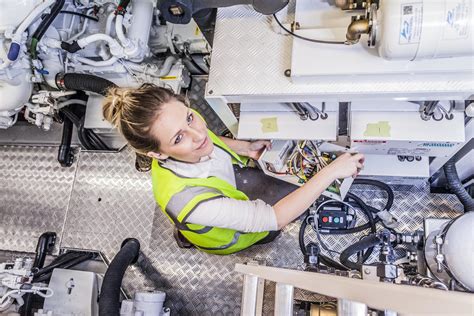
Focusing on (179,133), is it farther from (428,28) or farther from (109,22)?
(109,22)

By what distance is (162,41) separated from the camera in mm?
2340

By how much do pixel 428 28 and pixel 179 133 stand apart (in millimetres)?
861

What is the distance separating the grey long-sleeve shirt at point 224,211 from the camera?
1.44 meters

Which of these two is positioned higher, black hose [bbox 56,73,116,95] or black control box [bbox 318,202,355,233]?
black hose [bbox 56,73,116,95]

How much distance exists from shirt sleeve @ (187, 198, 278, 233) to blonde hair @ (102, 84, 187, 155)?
298 millimetres

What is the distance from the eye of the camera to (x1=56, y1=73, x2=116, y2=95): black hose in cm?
220

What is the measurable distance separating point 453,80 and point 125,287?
6.79 ft

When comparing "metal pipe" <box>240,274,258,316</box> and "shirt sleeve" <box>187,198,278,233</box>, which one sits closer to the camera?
"metal pipe" <box>240,274,258,316</box>

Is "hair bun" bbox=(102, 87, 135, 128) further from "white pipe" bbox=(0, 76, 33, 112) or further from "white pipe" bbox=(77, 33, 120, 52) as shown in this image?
"white pipe" bbox=(0, 76, 33, 112)

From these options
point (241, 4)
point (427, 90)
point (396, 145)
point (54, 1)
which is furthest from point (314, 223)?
point (54, 1)

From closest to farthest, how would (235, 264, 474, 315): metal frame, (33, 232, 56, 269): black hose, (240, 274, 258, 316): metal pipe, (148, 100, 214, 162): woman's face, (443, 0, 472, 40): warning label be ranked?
(235, 264, 474, 315): metal frame
(443, 0, 472, 40): warning label
(240, 274, 258, 316): metal pipe
(148, 100, 214, 162): woman's face
(33, 232, 56, 269): black hose

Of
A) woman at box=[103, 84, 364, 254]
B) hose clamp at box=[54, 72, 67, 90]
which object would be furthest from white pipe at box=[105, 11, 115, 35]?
woman at box=[103, 84, 364, 254]

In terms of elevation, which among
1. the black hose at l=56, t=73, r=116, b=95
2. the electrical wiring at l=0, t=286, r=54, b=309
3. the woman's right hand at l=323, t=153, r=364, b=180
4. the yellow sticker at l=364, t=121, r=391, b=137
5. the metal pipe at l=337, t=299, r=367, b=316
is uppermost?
the black hose at l=56, t=73, r=116, b=95

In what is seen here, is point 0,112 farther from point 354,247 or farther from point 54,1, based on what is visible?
point 354,247
